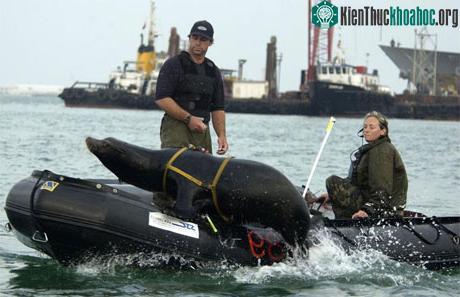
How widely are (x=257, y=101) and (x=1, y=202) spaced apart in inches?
2859

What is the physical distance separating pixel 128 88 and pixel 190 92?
81.1 metres

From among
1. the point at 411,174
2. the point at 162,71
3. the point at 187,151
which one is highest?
the point at 162,71

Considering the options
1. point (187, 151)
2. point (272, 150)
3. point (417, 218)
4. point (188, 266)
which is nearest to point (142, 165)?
point (187, 151)

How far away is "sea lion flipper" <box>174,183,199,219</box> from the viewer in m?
8.30

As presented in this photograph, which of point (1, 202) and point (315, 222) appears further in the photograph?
point (1, 202)

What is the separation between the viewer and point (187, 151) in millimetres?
8508

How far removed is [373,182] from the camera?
9539 millimetres

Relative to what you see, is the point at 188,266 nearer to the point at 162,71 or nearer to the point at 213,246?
the point at 213,246

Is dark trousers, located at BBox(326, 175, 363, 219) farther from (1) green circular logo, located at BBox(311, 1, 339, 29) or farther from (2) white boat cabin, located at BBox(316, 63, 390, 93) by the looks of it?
(2) white boat cabin, located at BBox(316, 63, 390, 93)

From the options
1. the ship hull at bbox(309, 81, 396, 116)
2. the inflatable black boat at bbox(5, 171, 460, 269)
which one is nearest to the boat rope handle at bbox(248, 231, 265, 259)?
the inflatable black boat at bbox(5, 171, 460, 269)

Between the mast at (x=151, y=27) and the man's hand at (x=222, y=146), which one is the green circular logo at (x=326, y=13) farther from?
the man's hand at (x=222, y=146)

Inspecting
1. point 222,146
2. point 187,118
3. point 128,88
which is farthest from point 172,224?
point 128,88

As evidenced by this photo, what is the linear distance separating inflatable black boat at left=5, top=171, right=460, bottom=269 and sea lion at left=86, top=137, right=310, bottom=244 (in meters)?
0.21

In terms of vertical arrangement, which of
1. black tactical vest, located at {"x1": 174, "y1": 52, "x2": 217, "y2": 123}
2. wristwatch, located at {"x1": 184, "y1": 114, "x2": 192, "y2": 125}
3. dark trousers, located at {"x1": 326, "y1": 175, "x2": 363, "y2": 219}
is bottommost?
dark trousers, located at {"x1": 326, "y1": 175, "x2": 363, "y2": 219}
